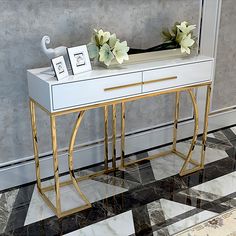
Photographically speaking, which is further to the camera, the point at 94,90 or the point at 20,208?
the point at 20,208

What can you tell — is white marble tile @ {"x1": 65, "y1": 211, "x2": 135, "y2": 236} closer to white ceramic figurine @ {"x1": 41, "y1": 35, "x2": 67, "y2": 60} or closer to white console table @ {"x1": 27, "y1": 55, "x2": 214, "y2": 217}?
white console table @ {"x1": 27, "y1": 55, "x2": 214, "y2": 217}

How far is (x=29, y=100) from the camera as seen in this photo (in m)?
2.18

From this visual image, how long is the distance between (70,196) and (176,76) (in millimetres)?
971

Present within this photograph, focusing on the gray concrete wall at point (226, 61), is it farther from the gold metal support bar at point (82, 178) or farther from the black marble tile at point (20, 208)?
the black marble tile at point (20, 208)

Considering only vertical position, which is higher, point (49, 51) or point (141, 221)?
point (49, 51)

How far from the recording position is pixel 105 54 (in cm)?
204

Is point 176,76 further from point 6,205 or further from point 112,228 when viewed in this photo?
point 6,205

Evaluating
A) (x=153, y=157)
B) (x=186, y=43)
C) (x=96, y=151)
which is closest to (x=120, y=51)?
(x=186, y=43)

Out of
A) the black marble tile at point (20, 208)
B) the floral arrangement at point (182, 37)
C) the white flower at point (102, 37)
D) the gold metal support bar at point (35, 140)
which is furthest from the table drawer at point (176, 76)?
the black marble tile at point (20, 208)

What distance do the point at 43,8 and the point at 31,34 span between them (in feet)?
0.54

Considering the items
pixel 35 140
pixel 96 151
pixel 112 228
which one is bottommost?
pixel 112 228

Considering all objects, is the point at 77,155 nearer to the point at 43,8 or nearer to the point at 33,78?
the point at 33,78

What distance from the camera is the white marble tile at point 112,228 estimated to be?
200 cm

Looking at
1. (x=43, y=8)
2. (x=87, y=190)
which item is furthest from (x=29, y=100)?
(x=87, y=190)
